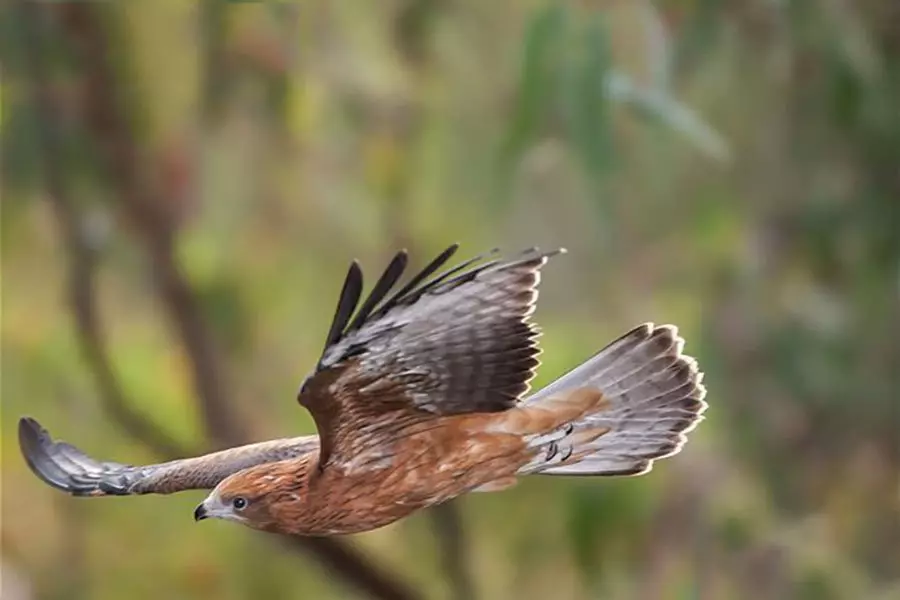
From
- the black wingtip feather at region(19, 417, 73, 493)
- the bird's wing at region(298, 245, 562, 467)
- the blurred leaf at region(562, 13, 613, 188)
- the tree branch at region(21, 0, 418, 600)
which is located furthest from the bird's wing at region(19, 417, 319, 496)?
the tree branch at region(21, 0, 418, 600)

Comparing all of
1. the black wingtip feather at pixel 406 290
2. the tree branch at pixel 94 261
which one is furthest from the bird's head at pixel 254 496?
the tree branch at pixel 94 261

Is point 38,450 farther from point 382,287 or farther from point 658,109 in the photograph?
point 658,109

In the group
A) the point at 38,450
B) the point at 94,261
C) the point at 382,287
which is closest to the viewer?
the point at 382,287

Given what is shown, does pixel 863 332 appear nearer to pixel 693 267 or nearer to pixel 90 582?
pixel 693 267

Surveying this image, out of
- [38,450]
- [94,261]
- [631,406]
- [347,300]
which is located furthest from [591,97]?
[94,261]

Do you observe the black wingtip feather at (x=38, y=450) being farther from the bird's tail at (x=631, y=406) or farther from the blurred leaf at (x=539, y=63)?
the blurred leaf at (x=539, y=63)

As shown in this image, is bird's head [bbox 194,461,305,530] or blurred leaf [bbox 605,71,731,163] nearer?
bird's head [bbox 194,461,305,530]

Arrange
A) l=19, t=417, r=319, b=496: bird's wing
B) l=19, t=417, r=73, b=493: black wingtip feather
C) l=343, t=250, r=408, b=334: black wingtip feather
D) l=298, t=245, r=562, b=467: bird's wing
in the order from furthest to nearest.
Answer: l=19, t=417, r=73, b=493: black wingtip feather
l=19, t=417, r=319, b=496: bird's wing
l=298, t=245, r=562, b=467: bird's wing
l=343, t=250, r=408, b=334: black wingtip feather

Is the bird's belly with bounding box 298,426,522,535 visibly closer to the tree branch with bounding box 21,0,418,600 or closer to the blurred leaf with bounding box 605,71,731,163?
the blurred leaf with bounding box 605,71,731,163
